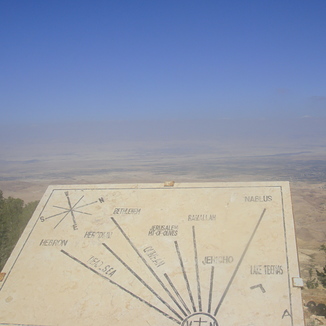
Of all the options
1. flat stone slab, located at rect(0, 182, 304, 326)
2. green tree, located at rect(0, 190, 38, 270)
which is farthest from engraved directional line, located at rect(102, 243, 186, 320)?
green tree, located at rect(0, 190, 38, 270)

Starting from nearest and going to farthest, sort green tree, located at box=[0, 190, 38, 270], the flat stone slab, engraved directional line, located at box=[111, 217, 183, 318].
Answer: the flat stone slab → engraved directional line, located at box=[111, 217, 183, 318] → green tree, located at box=[0, 190, 38, 270]

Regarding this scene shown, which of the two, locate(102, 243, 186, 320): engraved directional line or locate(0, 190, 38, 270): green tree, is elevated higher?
locate(0, 190, 38, 270): green tree

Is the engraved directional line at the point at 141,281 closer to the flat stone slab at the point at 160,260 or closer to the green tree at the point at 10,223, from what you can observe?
the flat stone slab at the point at 160,260

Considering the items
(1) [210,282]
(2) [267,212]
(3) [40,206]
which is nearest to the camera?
(1) [210,282]

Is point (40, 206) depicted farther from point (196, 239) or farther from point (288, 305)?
point (288, 305)

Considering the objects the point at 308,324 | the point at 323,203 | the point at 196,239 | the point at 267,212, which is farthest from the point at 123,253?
the point at 323,203

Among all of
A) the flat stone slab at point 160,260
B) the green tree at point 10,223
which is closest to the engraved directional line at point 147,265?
the flat stone slab at point 160,260

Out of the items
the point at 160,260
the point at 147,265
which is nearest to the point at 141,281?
the point at 147,265

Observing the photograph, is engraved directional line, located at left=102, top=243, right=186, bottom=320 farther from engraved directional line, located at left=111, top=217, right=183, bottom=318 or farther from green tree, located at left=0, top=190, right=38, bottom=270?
green tree, located at left=0, top=190, right=38, bottom=270
